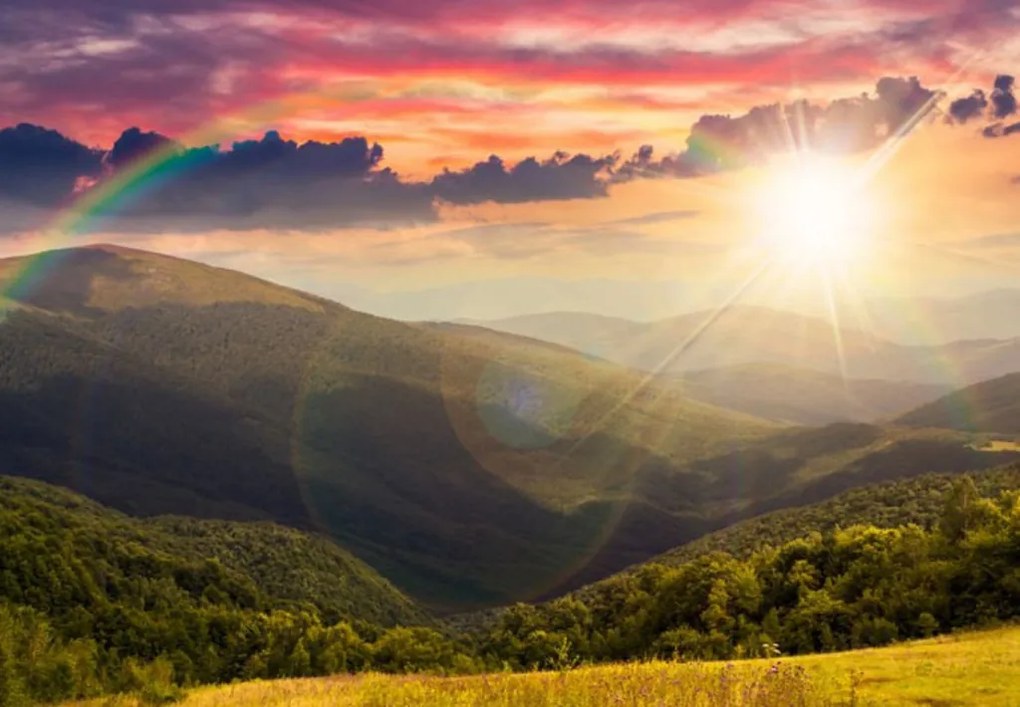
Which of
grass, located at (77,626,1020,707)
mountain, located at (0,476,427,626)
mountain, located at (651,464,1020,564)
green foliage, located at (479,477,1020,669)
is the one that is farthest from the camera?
mountain, located at (651,464,1020,564)

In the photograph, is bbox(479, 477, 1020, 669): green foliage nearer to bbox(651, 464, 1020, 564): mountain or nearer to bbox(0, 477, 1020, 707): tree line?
bbox(0, 477, 1020, 707): tree line

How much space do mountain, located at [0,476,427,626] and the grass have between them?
61334 millimetres

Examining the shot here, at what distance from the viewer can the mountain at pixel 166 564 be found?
7669 centimetres

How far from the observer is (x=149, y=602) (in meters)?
90.6

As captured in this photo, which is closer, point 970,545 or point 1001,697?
point 1001,697

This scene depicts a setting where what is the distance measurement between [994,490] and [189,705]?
255 ft

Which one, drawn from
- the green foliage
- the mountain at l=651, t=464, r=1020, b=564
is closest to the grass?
the green foliage

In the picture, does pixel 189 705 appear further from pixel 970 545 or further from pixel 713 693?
pixel 970 545

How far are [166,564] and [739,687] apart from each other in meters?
110

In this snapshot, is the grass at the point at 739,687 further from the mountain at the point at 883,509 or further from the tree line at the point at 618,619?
the mountain at the point at 883,509

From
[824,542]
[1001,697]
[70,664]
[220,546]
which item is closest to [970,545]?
[824,542]

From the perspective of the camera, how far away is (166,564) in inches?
4318

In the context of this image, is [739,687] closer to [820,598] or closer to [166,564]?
[820,598]

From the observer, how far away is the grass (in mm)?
13727
